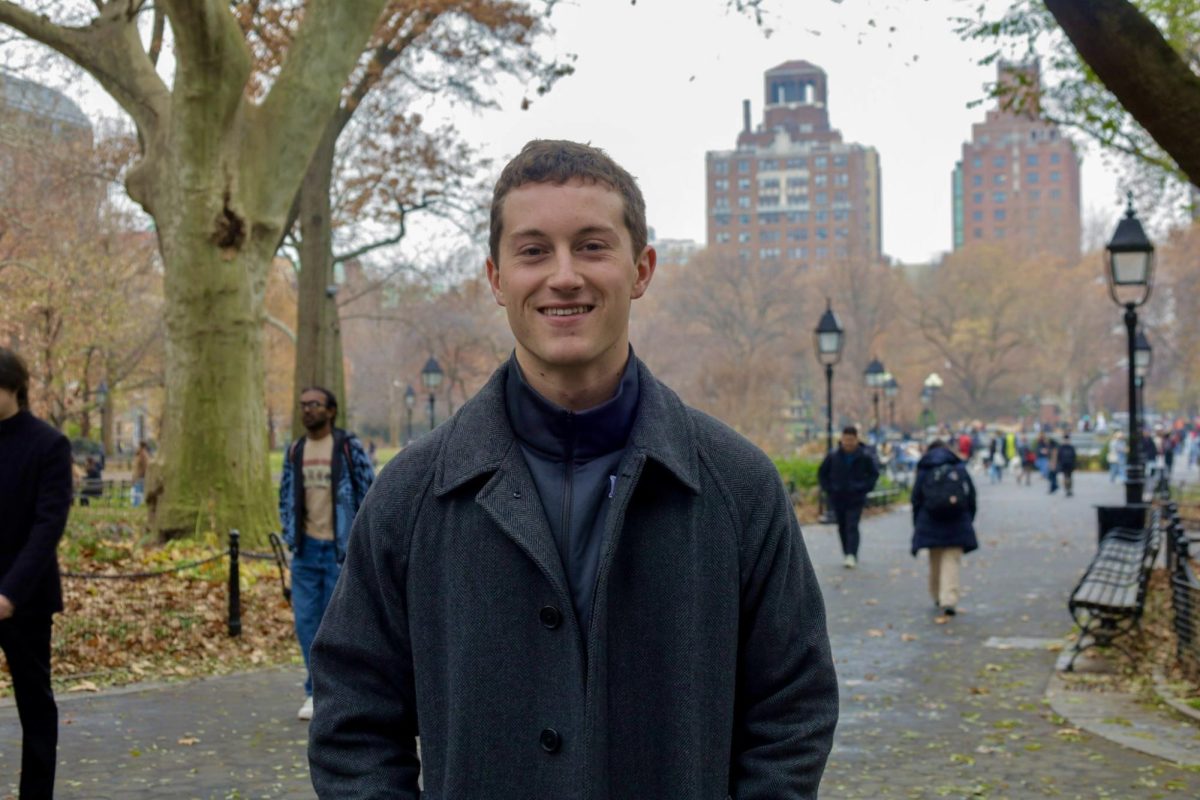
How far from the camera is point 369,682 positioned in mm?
2584

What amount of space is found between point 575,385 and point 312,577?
20.8 ft

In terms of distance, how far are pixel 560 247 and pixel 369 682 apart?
2.69ft

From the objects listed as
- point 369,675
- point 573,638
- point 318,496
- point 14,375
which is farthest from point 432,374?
point 573,638

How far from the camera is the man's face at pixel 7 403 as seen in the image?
575 centimetres

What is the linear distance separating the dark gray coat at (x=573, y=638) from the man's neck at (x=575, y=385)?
3.0 inches

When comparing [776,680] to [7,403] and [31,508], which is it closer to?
[31,508]

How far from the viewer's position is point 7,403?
5.77 meters

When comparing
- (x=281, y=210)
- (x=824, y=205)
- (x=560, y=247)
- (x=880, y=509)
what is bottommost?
(x=880, y=509)

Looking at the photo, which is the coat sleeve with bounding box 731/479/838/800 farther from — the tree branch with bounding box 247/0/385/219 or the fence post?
the tree branch with bounding box 247/0/385/219

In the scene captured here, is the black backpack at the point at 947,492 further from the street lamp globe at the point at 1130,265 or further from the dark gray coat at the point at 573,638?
the dark gray coat at the point at 573,638

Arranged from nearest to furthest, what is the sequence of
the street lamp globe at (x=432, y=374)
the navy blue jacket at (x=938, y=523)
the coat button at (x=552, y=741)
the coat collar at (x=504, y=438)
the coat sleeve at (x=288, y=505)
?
the coat button at (x=552, y=741), the coat collar at (x=504, y=438), the coat sleeve at (x=288, y=505), the navy blue jacket at (x=938, y=523), the street lamp globe at (x=432, y=374)

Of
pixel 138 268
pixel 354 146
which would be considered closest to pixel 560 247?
pixel 354 146

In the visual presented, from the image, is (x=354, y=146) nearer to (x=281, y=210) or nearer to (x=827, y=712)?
(x=281, y=210)

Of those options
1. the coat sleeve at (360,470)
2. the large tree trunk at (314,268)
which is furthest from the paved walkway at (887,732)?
the large tree trunk at (314,268)
